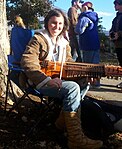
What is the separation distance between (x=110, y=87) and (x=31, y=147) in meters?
4.28

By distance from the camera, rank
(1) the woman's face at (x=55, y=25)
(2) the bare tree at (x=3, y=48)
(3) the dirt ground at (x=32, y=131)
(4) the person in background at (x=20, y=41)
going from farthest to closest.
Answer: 1. (2) the bare tree at (x=3, y=48)
2. (4) the person in background at (x=20, y=41)
3. (1) the woman's face at (x=55, y=25)
4. (3) the dirt ground at (x=32, y=131)

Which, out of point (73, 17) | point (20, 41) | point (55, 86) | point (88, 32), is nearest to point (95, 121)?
point (55, 86)

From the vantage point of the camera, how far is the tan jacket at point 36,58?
12.2 ft

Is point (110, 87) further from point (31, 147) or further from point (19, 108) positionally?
point (31, 147)

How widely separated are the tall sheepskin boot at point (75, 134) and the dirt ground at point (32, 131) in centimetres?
21

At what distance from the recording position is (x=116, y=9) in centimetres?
545

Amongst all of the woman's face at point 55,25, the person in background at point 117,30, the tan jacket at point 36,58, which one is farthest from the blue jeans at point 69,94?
the person in background at point 117,30

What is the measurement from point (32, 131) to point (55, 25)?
1.18 metres

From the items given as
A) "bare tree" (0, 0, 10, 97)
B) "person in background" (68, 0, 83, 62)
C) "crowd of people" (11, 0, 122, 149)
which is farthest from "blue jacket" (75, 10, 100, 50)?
"crowd of people" (11, 0, 122, 149)

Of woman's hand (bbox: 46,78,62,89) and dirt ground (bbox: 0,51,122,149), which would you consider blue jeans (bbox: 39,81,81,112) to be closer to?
woman's hand (bbox: 46,78,62,89)

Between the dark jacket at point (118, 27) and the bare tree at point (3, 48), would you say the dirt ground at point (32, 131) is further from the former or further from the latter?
→ the dark jacket at point (118, 27)

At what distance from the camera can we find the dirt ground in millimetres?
3918

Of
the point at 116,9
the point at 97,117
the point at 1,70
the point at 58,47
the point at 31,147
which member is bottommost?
the point at 31,147

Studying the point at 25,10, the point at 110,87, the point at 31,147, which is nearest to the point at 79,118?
the point at 31,147
